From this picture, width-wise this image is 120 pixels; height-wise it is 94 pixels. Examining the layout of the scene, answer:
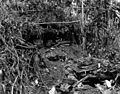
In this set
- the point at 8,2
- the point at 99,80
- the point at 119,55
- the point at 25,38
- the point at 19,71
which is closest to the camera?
the point at 19,71

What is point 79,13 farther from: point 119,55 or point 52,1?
point 119,55

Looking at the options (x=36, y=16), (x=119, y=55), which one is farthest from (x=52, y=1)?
(x=119, y=55)

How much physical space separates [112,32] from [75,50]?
18.6 inches

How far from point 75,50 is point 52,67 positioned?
427 mm

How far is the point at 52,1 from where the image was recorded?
3.46 metres

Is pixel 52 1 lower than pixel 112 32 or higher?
higher

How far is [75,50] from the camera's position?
129 inches

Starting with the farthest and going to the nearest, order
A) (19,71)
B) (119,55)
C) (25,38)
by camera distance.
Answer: (25,38)
(119,55)
(19,71)

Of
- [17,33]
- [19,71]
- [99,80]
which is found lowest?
[99,80]

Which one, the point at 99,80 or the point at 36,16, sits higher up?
the point at 36,16

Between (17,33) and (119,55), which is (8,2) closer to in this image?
(17,33)

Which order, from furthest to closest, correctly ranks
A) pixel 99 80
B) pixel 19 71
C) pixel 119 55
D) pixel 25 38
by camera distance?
pixel 25 38
pixel 119 55
pixel 99 80
pixel 19 71

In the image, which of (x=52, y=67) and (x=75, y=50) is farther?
(x=75, y=50)

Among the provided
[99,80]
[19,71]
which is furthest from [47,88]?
[99,80]
